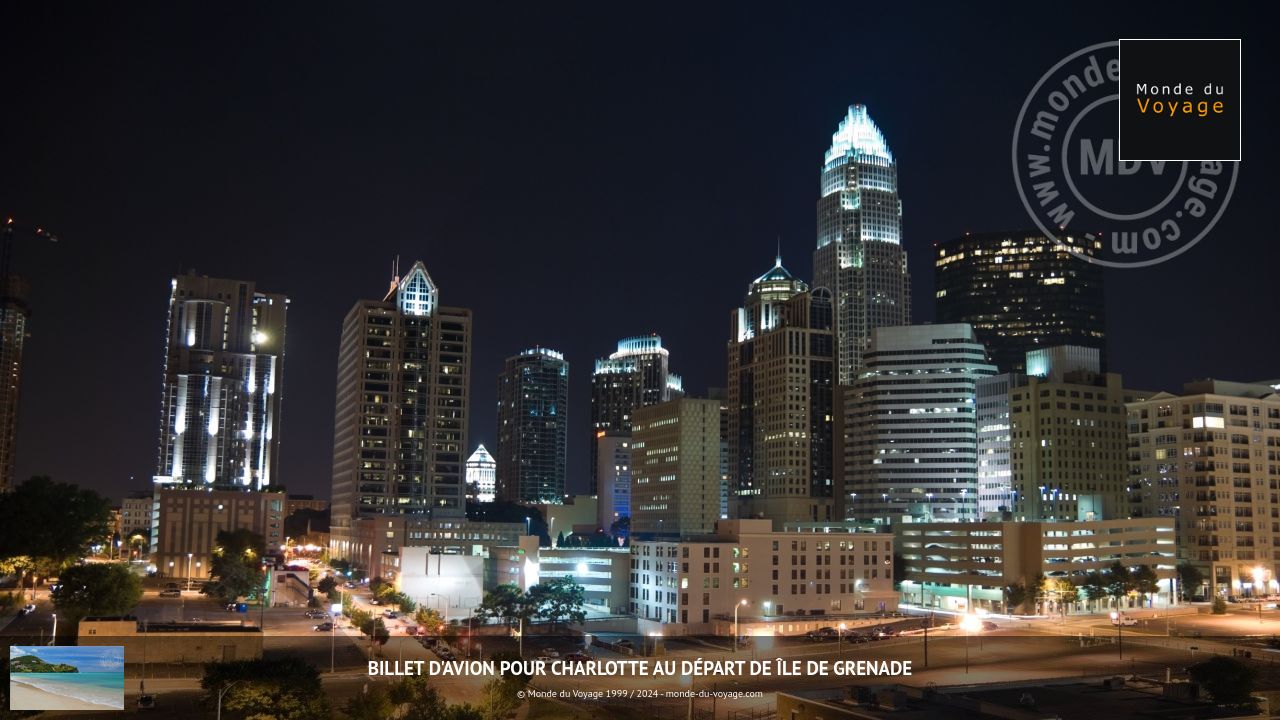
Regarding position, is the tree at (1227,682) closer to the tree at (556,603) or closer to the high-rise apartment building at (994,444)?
the tree at (556,603)

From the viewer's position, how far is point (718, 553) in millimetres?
118000

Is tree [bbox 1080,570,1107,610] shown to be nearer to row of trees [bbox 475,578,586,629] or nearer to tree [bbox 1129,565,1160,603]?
tree [bbox 1129,565,1160,603]

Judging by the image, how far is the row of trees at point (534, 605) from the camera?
108062 mm

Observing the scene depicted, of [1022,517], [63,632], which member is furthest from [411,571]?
[1022,517]

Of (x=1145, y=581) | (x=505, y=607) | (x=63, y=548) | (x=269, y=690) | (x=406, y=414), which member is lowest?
(x=505, y=607)

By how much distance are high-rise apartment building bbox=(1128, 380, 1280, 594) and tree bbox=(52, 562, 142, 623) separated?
13446cm

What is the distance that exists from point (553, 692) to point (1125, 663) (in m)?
47.9

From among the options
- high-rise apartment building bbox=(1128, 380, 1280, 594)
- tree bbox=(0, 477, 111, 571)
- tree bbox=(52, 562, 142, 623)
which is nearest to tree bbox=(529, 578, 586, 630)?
tree bbox=(52, 562, 142, 623)

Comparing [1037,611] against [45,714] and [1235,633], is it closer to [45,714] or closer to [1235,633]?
[1235,633]

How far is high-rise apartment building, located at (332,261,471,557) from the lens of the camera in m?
193

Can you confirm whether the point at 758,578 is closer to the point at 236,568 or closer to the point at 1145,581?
the point at 1145,581

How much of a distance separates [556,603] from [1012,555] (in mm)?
59994

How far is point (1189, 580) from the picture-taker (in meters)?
148

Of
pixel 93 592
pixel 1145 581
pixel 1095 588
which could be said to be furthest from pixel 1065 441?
pixel 93 592
